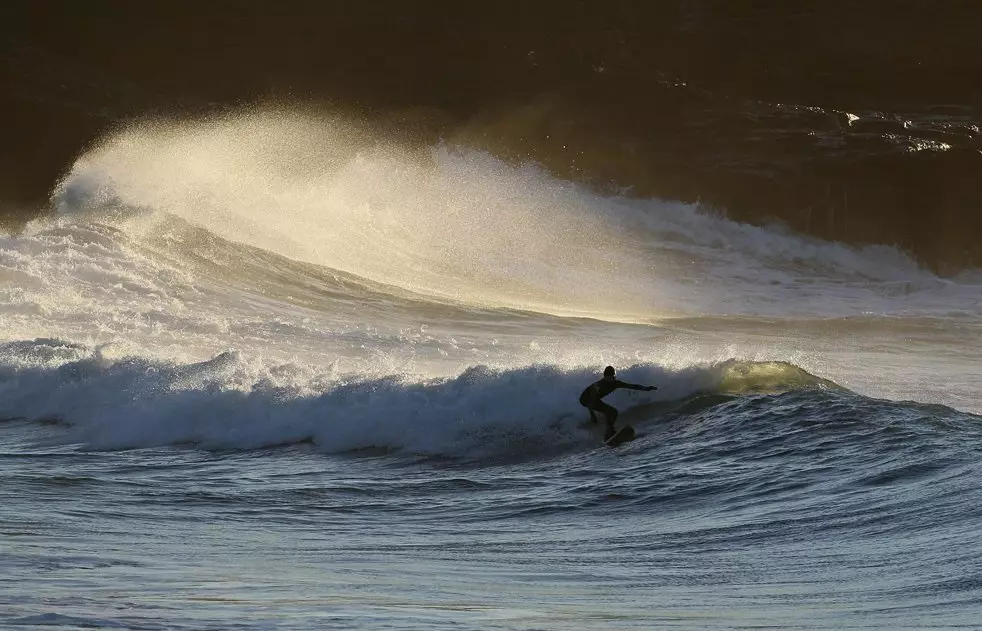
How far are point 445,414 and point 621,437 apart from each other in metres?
2.05

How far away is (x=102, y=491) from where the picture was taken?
11438 mm

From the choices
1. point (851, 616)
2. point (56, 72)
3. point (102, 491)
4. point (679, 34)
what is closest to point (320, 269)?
point (102, 491)

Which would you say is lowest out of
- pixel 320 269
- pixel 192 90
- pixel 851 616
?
pixel 851 616

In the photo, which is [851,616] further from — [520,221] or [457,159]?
[457,159]

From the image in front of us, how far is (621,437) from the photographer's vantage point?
46.9 ft

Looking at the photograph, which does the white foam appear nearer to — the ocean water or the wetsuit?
the ocean water

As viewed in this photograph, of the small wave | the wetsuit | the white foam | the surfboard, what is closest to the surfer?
the wetsuit

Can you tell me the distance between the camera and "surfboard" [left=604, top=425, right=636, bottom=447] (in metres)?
14.3

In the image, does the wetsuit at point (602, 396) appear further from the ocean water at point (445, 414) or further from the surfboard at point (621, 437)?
the ocean water at point (445, 414)

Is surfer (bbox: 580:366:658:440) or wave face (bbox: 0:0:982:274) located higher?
wave face (bbox: 0:0:982:274)

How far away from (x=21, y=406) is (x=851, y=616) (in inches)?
483

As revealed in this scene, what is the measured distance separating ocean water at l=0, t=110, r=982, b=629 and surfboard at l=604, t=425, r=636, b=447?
0.14m

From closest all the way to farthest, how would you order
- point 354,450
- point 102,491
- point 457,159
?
point 102,491 < point 354,450 < point 457,159

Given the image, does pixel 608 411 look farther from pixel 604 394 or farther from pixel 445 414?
pixel 445 414
